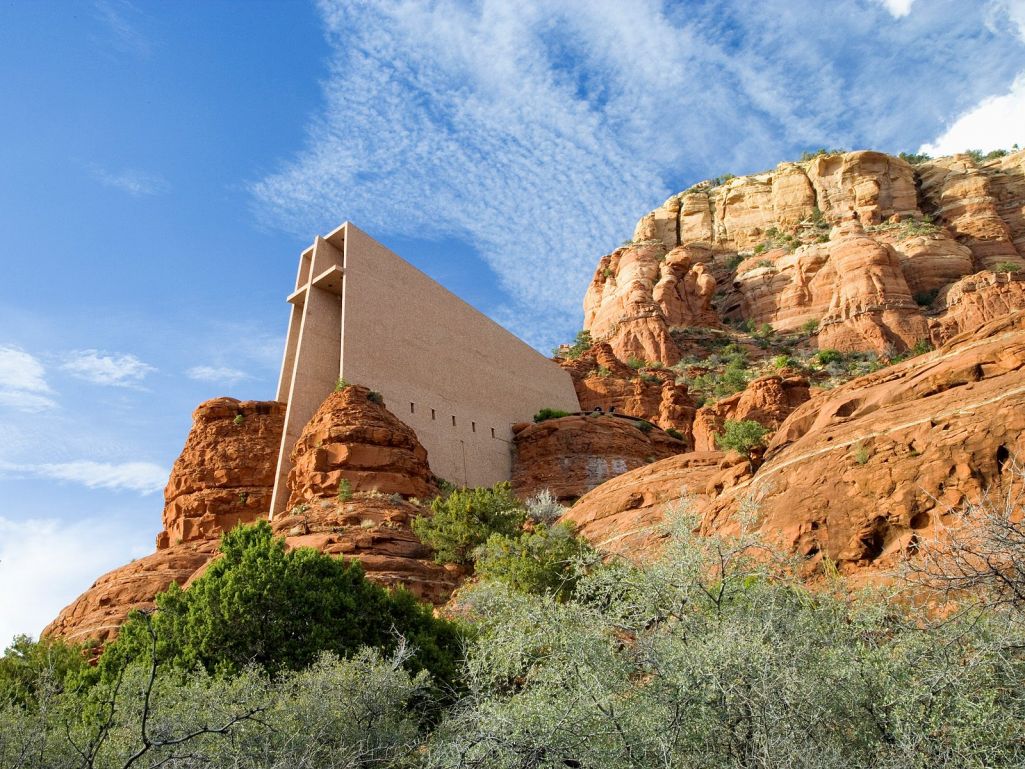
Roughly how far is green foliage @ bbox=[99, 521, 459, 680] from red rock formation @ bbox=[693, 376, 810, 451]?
56.3 feet

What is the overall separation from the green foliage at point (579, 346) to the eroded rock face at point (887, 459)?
Answer: 28.2 meters

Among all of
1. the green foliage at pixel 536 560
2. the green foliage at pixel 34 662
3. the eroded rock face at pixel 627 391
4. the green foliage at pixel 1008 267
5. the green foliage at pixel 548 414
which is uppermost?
the green foliage at pixel 1008 267

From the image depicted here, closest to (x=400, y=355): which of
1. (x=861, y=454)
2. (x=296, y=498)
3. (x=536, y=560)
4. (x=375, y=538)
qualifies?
(x=296, y=498)

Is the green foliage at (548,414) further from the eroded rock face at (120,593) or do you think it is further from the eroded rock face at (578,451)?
the eroded rock face at (120,593)

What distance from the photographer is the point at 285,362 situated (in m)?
28.8

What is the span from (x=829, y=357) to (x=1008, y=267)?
16208mm

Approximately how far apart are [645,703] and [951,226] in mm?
58861

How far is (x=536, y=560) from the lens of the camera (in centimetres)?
1513

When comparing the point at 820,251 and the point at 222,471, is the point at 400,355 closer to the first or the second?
the point at 222,471

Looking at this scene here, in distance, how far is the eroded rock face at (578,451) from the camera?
28.6 m

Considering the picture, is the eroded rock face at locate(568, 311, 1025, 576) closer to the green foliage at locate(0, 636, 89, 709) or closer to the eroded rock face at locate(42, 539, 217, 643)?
the green foliage at locate(0, 636, 89, 709)

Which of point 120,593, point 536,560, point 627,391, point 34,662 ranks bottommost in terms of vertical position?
point 34,662

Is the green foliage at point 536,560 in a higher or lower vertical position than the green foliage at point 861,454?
lower

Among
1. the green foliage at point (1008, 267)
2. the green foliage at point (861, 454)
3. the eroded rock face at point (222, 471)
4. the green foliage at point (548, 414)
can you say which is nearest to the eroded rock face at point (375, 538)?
the eroded rock face at point (222, 471)
